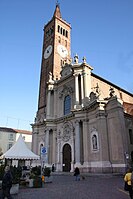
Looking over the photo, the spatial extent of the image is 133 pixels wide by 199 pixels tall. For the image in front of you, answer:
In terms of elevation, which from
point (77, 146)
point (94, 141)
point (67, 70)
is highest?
point (67, 70)

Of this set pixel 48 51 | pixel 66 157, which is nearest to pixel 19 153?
pixel 66 157

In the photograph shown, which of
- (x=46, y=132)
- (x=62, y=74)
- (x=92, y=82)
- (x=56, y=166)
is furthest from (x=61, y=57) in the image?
(x=56, y=166)

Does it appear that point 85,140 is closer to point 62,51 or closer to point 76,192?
point 76,192

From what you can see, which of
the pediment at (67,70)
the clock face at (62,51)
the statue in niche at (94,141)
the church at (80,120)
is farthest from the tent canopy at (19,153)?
the clock face at (62,51)

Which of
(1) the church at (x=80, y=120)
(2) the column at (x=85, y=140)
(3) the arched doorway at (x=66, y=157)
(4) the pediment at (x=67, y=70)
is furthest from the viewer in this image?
(4) the pediment at (x=67, y=70)

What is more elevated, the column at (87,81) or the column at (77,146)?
the column at (87,81)

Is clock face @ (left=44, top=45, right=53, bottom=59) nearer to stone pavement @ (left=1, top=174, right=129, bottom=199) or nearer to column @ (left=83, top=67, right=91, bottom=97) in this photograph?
column @ (left=83, top=67, right=91, bottom=97)

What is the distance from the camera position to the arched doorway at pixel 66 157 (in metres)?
26.2

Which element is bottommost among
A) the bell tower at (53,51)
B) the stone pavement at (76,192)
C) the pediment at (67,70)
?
the stone pavement at (76,192)

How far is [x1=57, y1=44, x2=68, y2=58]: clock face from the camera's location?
40162mm

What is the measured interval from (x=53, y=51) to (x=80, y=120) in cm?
1983

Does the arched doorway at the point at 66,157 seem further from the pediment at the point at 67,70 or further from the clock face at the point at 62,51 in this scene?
the clock face at the point at 62,51

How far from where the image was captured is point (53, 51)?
1527 inches

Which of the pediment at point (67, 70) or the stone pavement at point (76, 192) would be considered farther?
the pediment at point (67, 70)
